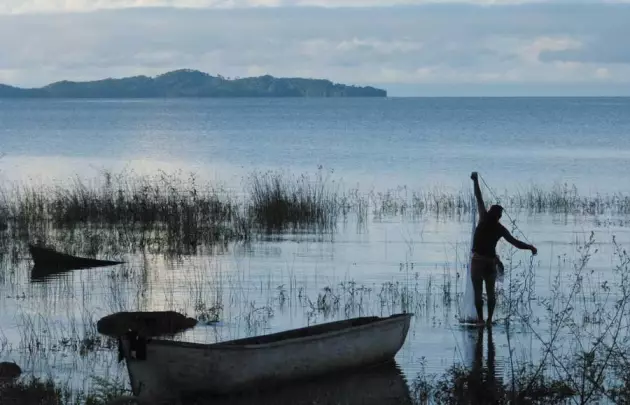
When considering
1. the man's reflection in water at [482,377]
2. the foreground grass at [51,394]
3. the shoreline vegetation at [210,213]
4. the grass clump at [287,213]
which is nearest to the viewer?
the foreground grass at [51,394]

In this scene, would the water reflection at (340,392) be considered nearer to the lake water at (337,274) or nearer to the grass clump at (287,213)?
the lake water at (337,274)

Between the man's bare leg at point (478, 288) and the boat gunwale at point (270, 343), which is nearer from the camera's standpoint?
the boat gunwale at point (270, 343)

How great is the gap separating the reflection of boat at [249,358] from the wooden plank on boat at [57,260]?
9.90 meters

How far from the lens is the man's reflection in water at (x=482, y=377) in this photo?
497 inches

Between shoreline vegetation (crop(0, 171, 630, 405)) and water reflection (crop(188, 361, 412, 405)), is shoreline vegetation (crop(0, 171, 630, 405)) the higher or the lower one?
the higher one

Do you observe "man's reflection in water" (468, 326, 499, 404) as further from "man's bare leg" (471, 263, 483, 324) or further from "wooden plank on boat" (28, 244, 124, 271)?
"wooden plank on boat" (28, 244, 124, 271)

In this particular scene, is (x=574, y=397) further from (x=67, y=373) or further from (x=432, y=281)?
(x=432, y=281)

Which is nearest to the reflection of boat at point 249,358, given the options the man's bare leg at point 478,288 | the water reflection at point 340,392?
the water reflection at point 340,392

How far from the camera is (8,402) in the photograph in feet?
39.9

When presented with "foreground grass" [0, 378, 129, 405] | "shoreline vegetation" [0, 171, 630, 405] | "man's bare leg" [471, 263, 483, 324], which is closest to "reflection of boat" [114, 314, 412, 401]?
"foreground grass" [0, 378, 129, 405]

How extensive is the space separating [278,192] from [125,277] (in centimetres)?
904

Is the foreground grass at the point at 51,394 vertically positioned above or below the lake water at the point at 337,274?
below

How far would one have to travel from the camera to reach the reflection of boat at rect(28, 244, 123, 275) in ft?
75.9

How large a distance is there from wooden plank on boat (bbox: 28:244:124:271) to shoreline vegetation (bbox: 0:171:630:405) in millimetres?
726
